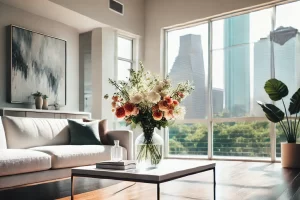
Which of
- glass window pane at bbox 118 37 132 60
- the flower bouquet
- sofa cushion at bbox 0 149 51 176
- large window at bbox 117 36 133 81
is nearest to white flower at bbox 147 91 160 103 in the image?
the flower bouquet

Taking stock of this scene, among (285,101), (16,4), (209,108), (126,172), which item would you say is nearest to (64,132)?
(16,4)

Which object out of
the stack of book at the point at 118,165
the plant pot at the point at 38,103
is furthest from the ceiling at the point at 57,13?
the stack of book at the point at 118,165

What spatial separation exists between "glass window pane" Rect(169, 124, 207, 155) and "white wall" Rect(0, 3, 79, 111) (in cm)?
209

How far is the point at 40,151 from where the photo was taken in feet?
11.9

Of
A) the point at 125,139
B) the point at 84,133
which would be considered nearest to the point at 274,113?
the point at 125,139

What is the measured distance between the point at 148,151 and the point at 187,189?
1150 mm

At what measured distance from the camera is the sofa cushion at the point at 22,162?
3012 mm

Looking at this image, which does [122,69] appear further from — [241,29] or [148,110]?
[148,110]

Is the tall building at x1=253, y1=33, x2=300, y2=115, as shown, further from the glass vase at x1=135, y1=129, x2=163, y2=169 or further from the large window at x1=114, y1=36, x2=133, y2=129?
the glass vase at x1=135, y1=129, x2=163, y2=169

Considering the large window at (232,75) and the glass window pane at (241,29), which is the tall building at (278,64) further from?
the glass window pane at (241,29)

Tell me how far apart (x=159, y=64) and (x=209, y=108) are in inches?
56.6

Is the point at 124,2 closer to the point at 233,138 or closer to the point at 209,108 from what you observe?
the point at 209,108

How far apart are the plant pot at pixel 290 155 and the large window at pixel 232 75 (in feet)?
2.29

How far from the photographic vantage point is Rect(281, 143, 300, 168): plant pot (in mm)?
4973
